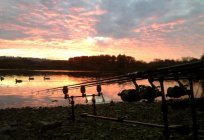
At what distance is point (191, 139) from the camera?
10586mm

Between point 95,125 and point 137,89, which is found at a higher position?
point 137,89

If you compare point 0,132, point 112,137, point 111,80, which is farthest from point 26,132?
point 111,80

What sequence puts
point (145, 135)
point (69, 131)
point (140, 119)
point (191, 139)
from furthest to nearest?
point (140, 119) < point (69, 131) < point (145, 135) < point (191, 139)

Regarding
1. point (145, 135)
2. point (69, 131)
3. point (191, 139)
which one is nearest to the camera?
point (191, 139)

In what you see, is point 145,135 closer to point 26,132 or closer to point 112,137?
point 112,137

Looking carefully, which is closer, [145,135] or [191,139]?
[191,139]

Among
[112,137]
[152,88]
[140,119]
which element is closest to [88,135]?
[112,137]

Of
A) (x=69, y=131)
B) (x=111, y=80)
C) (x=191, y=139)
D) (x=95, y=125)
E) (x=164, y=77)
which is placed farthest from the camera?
(x=95, y=125)

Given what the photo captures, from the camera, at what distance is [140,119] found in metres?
16.6

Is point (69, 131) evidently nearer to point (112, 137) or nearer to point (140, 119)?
point (112, 137)

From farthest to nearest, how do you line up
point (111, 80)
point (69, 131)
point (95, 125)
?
point (95, 125) < point (69, 131) < point (111, 80)

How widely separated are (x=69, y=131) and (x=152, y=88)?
6848 mm

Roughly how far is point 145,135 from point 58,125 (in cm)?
410

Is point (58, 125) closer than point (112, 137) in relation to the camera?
No
